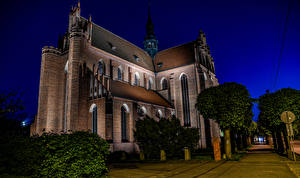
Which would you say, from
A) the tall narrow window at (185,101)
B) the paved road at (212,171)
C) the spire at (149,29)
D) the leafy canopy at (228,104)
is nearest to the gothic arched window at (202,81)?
the tall narrow window at (185,101)

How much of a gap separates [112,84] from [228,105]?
16853mm

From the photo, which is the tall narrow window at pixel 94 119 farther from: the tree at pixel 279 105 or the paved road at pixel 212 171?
the tree at pixel 279 105

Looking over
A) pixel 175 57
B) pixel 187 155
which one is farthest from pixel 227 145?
pixel 175 57

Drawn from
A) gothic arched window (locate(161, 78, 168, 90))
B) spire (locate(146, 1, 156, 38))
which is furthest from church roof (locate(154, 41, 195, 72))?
spire (locate(146, 1, 156, 38))

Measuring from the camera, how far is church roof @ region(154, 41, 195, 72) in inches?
1628

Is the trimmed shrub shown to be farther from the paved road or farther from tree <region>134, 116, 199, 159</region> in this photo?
tree <region>134, 116, 199, 159</region>

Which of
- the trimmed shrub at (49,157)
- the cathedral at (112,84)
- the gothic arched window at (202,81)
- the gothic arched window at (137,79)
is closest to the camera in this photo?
the trimmed shrub at (49,157)

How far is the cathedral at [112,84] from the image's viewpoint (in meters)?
27.4

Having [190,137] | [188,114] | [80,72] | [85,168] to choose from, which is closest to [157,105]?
[188,114]

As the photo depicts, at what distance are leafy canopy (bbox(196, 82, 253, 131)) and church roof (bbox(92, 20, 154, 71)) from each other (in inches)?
788

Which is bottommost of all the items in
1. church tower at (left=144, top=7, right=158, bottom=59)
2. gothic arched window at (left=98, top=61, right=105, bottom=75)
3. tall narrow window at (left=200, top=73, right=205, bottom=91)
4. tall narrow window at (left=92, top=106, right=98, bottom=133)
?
tall narrow window at (left=92, top=106, right=98, bottom=133)

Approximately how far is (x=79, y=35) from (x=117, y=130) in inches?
586

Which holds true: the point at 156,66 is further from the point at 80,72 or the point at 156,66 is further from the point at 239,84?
the point at 239,84

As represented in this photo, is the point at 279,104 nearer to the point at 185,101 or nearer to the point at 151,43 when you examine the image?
the point at 185,101
